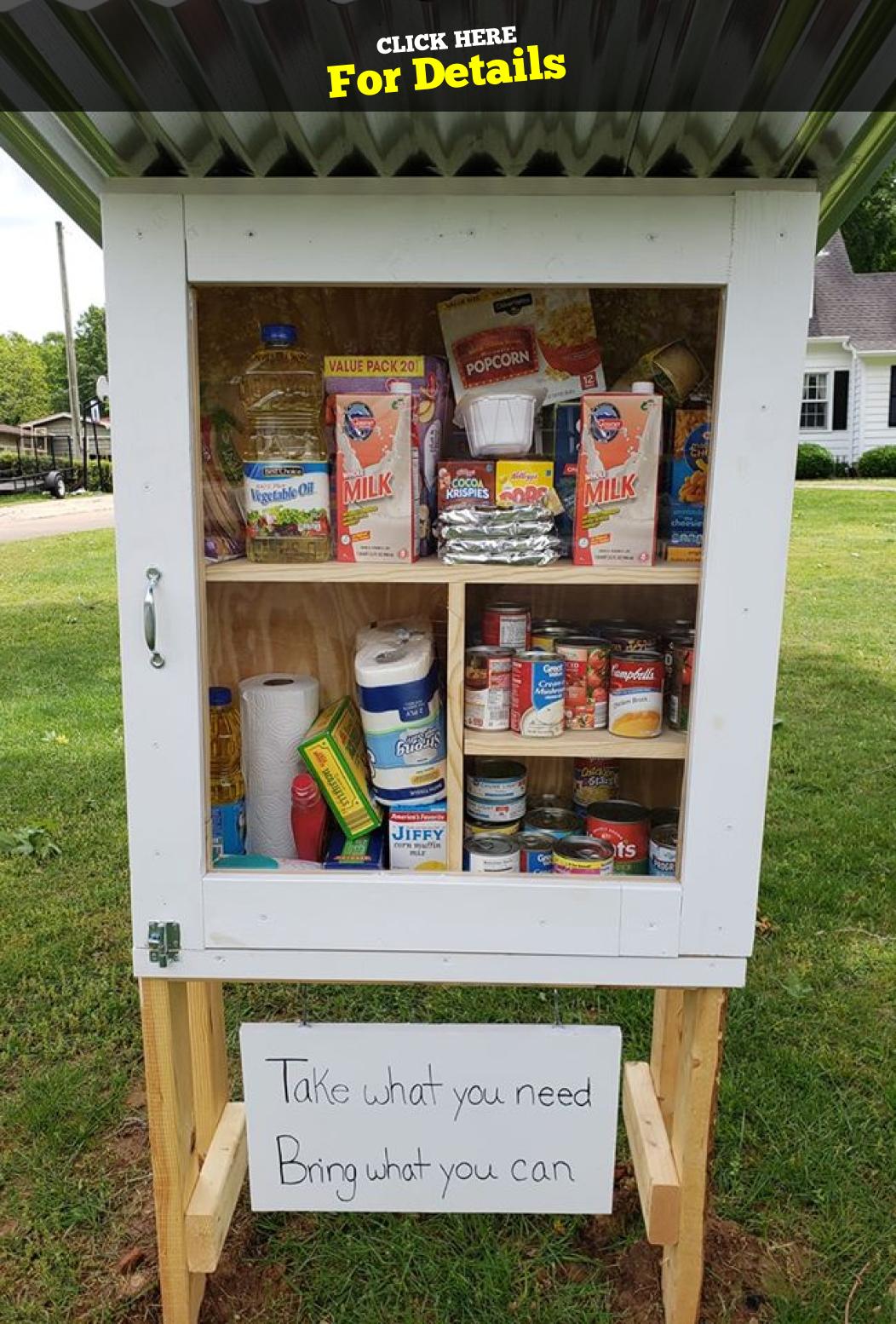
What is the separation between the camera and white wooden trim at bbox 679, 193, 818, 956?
135 cm

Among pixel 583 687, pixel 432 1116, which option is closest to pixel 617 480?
pixel 583 687

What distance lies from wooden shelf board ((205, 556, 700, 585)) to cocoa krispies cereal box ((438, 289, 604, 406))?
0.31 meters

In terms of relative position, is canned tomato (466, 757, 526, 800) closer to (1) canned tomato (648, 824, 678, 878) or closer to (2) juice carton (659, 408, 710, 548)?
(1) canned tomato (648, 824, 678, 878)

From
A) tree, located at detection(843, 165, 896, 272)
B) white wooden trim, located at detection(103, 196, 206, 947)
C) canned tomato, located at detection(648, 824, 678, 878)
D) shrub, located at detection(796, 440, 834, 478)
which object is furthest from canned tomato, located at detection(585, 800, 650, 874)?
tree, located at detection(843, 165, 896, 272)

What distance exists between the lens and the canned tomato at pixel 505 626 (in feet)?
5.62

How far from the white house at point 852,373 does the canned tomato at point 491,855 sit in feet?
63.0

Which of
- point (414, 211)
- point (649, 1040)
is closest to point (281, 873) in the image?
point (414, 211)

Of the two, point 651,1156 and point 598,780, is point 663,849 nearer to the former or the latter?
point 598,780

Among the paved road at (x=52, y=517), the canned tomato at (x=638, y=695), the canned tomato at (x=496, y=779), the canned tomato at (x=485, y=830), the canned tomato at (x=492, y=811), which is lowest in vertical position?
the paved road at (x=52, y=517)

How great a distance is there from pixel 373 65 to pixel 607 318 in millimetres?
676

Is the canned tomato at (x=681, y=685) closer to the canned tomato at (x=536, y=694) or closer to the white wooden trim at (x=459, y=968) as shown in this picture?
the canned tomato at (x=536, y=694)

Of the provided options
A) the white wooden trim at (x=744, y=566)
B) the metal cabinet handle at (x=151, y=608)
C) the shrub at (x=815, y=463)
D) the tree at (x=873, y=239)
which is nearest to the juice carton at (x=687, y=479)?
the white wooden trim at (x=744, y=566)

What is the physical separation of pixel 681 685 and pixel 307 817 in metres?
0.65

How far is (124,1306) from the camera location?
186 cm
